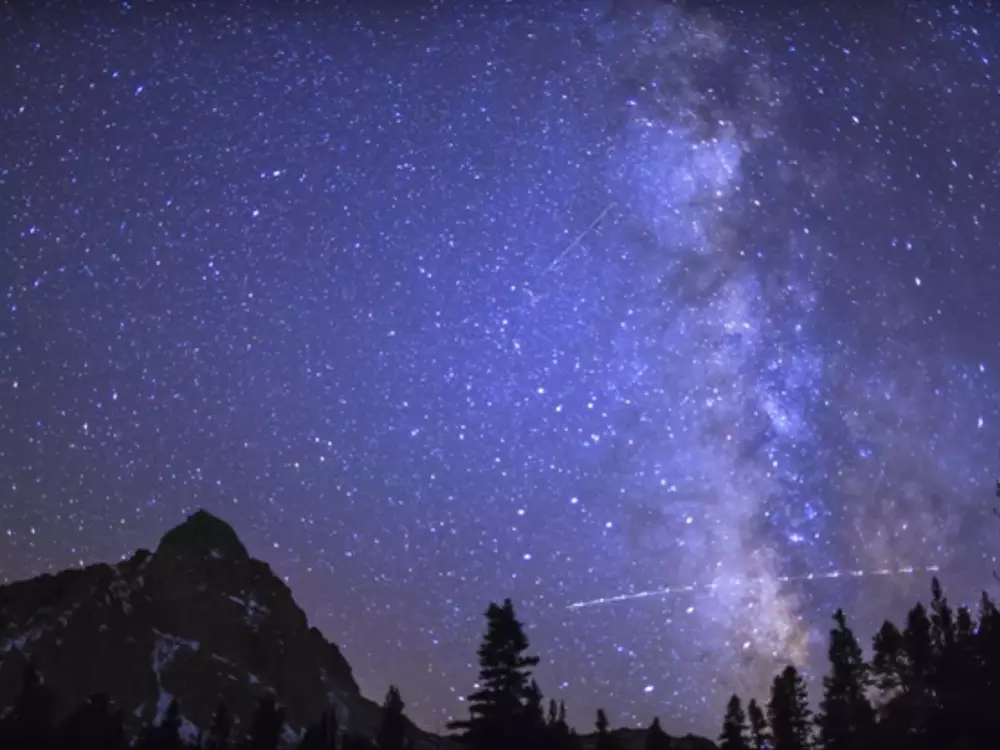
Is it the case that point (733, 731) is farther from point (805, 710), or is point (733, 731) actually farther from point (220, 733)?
point (220, 733)

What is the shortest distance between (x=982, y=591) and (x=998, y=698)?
26.0m

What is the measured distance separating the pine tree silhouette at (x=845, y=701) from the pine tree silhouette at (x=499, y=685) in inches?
934

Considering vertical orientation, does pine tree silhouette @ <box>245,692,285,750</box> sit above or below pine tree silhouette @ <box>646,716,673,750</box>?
above

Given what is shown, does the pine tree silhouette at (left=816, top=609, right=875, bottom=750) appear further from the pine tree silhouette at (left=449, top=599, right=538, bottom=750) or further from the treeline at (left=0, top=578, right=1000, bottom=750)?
the pine tree silhouette at (left=449, top=599, right=538, bottom=750)

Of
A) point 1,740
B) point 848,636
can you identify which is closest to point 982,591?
Result: point 848,636

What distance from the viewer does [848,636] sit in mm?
71812

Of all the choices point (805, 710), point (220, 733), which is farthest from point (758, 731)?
point (220, 733)

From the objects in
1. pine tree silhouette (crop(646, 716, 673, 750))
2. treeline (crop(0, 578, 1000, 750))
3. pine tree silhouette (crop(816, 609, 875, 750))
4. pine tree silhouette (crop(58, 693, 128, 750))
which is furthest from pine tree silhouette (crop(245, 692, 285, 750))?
pine tree silhouette (crop(816, 609, 875, 750))

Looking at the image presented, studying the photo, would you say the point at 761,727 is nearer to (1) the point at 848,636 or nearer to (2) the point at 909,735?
(1) the point at 848,636

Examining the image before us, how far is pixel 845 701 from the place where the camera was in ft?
203

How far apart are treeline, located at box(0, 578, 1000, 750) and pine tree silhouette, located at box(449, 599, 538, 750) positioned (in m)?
0.04

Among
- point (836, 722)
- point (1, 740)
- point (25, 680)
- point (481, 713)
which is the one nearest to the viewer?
point (481, 713)

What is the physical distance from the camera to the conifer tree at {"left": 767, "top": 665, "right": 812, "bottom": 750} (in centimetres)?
6688

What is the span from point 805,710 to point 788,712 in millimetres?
1880
